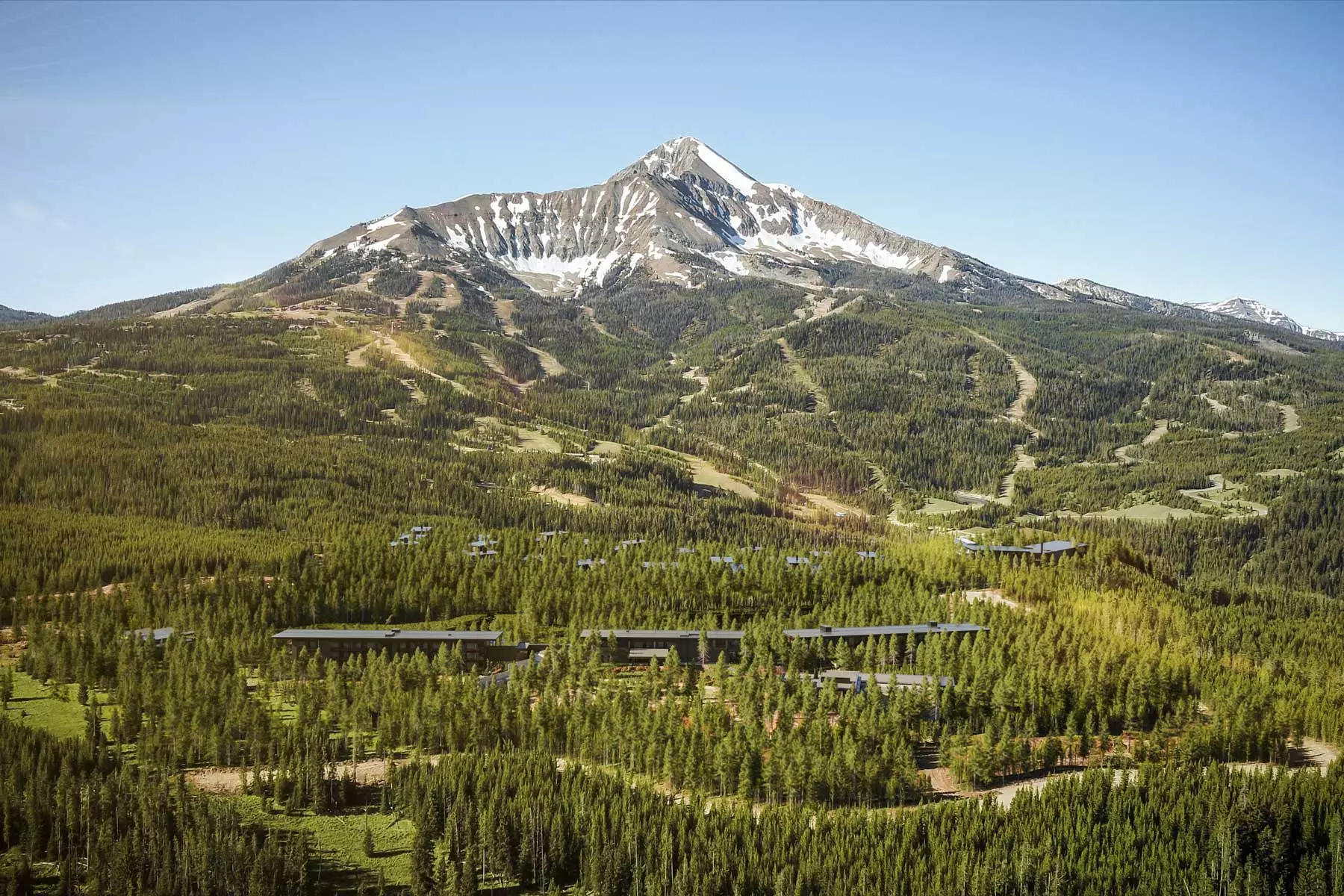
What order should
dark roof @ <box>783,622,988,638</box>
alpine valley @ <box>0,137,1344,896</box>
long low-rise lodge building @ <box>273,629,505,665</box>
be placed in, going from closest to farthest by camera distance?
alpine valley @ <box>0,137,1344,896</box> < long low-rise lodge building @ <box>273,629,505,665</box> < dark roof @ <box>783,622,988,638</box>

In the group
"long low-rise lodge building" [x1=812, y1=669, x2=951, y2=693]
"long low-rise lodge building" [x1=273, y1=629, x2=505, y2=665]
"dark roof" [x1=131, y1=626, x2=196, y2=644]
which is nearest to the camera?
"long low-rise lodge building" [x1=812, y1=669, x2=951, y2=693]

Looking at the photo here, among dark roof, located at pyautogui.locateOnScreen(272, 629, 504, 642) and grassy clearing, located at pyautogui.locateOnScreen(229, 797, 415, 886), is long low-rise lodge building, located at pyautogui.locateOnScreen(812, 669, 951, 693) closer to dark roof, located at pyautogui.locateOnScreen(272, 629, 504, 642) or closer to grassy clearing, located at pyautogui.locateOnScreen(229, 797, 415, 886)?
dark roof, located at pyautogui.locateOnScreen(272, 629, 504, 642)

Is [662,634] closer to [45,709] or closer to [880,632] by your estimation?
[880,632]

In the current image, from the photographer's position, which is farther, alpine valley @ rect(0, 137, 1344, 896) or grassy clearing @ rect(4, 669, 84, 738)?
grassy clearing @ rect(4, 669, 84, 738)

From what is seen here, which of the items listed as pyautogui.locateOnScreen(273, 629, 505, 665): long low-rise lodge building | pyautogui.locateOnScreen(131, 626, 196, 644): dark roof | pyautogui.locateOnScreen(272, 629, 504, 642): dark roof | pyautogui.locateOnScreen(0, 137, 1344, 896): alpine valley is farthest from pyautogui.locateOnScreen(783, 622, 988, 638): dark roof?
pyautogui.locateOnScreen(131, 626, 196, 644): dark roof

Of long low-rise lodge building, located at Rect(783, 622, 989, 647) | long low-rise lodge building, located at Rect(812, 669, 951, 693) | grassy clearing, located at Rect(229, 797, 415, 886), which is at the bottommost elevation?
grassy clearing, located at Rect(229, 797, 415, 886)

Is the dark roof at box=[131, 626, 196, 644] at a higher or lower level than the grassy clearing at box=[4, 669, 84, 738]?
higher

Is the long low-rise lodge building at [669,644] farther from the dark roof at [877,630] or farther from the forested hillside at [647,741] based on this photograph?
the dark roof at [877,630]
